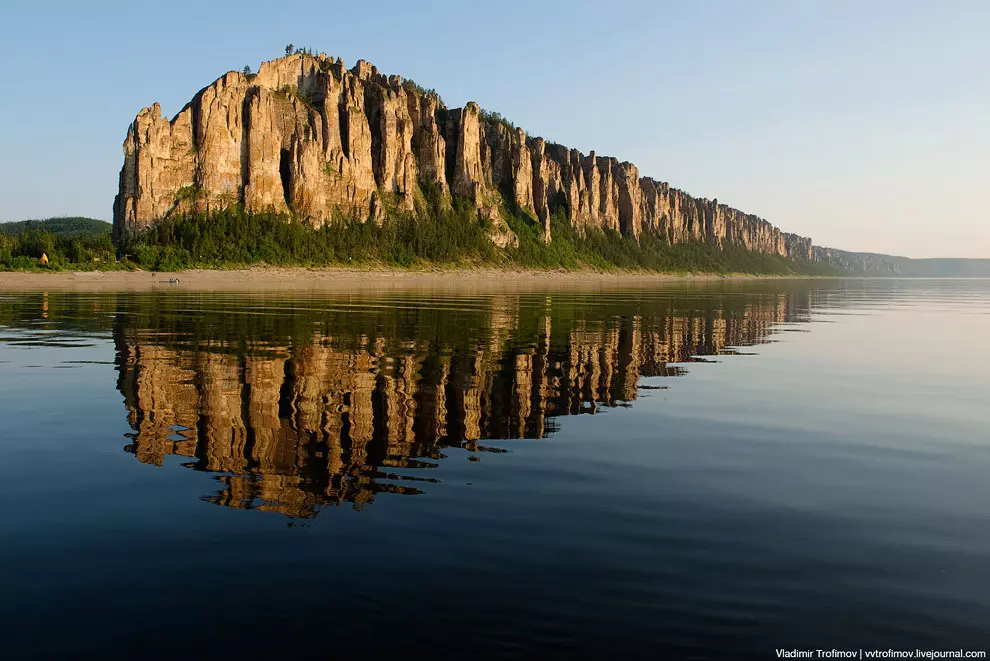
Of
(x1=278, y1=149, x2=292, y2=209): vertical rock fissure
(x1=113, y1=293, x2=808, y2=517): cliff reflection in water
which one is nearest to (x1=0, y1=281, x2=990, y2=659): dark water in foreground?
(x1=113, y1=293, x2=808, y2=517): cliff reflection in water

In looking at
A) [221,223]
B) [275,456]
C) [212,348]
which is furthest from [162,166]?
[275,456]

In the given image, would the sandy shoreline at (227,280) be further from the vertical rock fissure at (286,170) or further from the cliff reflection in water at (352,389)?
the cliff reflection in water at (352,389)

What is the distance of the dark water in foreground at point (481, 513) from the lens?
6.13 meters

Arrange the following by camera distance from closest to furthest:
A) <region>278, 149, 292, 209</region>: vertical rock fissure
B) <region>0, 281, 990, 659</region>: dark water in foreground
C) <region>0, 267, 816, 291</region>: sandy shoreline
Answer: <region>0, 281, 990, 659</region>: dark water in foreground < <region>0, 267, 816, 291</region>: sandy shoreline < <region>278, 149, 292, 209</region>: vertical rock fissure

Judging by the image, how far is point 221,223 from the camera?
15562cm

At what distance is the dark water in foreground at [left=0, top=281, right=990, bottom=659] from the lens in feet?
20.1

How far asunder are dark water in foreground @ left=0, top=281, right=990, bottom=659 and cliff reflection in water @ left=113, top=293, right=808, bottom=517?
0.35ft

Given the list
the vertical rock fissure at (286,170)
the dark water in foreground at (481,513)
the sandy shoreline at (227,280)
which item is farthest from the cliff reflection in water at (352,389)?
the vertical rock fissure at (286,170)

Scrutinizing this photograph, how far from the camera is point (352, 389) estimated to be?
17.8 meters

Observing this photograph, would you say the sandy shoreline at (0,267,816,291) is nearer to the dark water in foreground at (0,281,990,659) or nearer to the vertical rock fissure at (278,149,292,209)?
the vertical rock fissure at (278,149,292,209)

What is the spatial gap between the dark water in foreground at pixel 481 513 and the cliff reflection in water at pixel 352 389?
106mm

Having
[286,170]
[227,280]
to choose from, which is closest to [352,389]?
[227,280]

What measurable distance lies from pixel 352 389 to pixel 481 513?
9.55 metres

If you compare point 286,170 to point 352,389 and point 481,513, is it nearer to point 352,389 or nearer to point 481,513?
point 352,389
